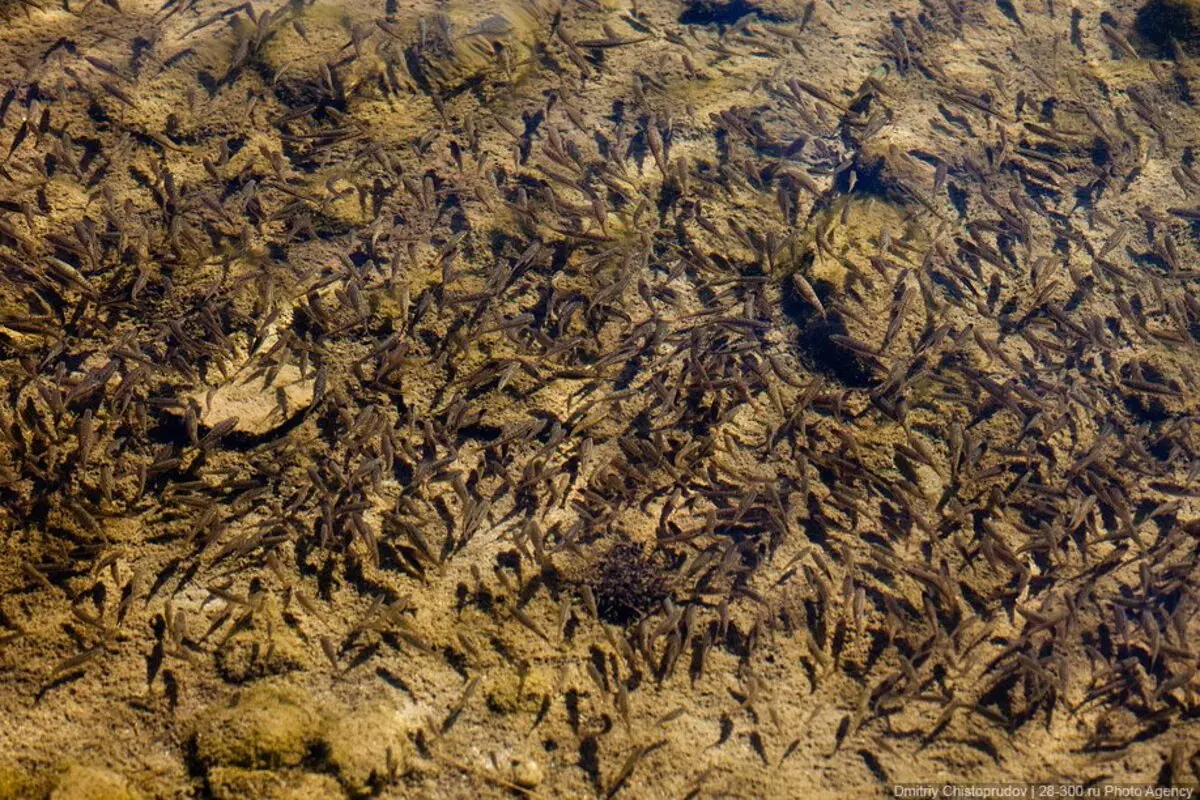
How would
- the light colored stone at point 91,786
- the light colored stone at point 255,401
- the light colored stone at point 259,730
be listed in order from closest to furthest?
the light colored stone at point 91,786
the light colored stone at point 259,730
the light colored stone at point 255,401

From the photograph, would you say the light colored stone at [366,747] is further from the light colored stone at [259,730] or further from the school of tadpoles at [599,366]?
the school of tadpoles at [599,366]

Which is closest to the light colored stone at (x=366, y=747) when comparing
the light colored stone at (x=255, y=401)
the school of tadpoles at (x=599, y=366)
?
the school of tadpoles at (x=599, y=366)

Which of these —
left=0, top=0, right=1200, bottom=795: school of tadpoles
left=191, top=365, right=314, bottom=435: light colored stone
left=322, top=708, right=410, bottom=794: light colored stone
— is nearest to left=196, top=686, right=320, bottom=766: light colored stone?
left=322, top=708, right=410, bottom=794: light colored stone

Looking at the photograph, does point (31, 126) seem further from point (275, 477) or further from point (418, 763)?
point (418, 763)

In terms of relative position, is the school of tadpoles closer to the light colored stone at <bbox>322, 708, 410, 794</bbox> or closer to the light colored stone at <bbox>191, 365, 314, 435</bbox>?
the light colored stone at <bbox>191, 365, 314, 435</bbox>

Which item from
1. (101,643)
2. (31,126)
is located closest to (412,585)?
(101,643)

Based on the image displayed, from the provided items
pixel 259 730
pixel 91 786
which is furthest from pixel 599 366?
pixel 91 786

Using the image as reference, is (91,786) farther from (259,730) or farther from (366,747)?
(366,747)

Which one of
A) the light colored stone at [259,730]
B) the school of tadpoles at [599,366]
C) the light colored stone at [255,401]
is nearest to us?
the light colored stone at [259,730]
